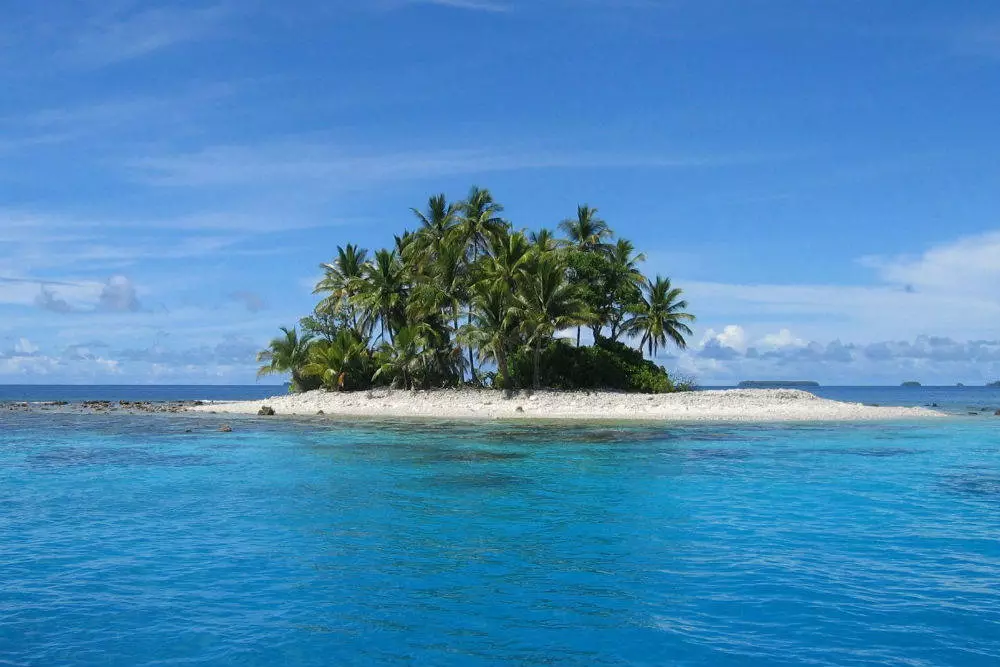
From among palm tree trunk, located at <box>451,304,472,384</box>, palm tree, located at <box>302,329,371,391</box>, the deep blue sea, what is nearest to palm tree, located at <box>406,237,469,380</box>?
palm tree trunk, located at <box>451,304,472,384</box>

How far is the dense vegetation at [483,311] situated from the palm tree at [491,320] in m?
0.06

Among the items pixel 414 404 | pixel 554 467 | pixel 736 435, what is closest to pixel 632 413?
pixel 736 435

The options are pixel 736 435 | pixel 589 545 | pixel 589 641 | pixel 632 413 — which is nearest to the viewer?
pixel 589 641

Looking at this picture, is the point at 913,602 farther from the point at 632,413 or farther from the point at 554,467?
the point at 632,413

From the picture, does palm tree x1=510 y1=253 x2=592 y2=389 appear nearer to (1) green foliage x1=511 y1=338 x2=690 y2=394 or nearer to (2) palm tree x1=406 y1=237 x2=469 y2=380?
(1) green foliage x1=511 y1=338 x2=690 y2=394

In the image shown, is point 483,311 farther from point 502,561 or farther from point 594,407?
point 502,561

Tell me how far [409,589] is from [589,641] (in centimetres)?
263

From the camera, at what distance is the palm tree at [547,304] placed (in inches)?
1610

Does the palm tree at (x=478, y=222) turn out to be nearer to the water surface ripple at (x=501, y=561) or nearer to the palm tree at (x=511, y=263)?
the palm tree at (x=511, y=263)

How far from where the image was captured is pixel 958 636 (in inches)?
305

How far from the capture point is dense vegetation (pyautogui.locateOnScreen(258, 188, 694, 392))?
4194cm

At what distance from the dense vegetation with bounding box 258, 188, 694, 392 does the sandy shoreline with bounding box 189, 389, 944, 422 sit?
77.2 inches

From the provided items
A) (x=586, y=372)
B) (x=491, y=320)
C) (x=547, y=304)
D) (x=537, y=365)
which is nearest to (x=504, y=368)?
(x=537, y=365)

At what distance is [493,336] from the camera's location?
41.3m
